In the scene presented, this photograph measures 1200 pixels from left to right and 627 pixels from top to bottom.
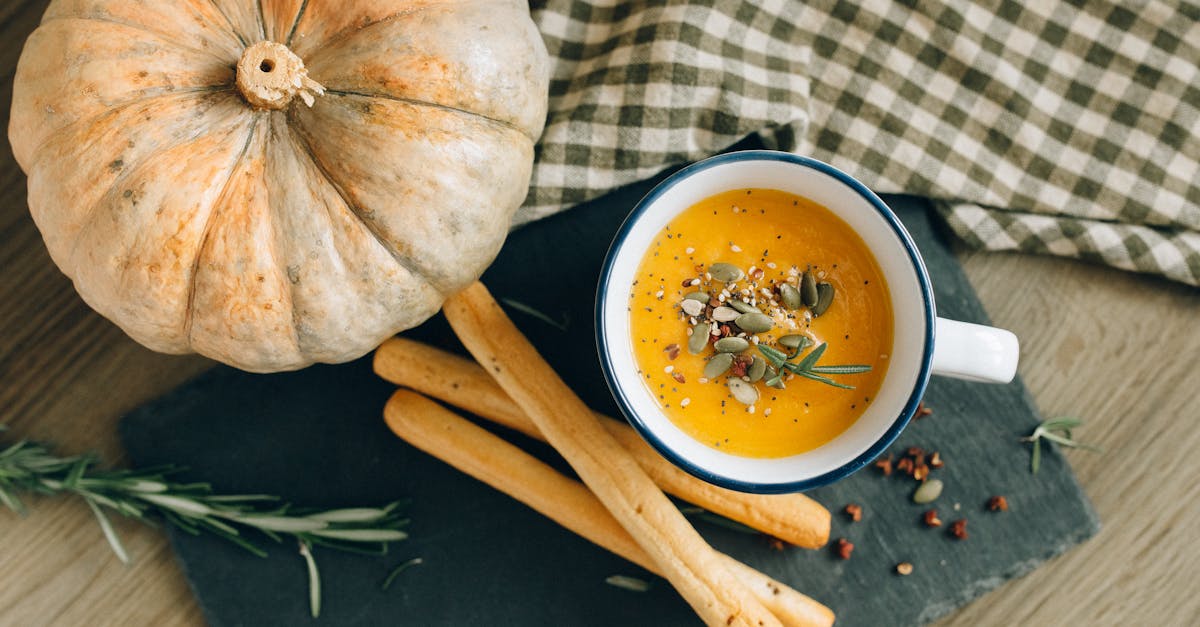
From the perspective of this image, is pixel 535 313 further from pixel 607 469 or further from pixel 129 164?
pixel 129 164

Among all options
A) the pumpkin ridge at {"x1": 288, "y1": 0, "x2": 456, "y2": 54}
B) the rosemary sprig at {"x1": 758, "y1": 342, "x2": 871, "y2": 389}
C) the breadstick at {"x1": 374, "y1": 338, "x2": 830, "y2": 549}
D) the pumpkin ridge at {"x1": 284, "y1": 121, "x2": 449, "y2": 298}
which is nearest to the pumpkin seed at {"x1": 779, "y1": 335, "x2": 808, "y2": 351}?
the rosemary sprig at {"x1": 758, "y1": 342, "x2": 871, "y2": 389}

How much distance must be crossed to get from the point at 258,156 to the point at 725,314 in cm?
58

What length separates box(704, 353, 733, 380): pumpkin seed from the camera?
1131 millimetres

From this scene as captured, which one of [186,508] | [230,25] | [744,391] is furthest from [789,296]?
[186,508]

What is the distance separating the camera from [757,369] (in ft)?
3.69

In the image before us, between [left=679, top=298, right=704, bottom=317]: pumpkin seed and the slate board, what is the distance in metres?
0.23

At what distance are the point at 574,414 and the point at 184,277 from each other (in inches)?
20.2

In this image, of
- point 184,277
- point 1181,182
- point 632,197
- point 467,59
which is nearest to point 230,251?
point 184,277

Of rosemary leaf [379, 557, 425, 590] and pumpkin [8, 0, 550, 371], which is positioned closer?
pumpkin [8, 0, 550, 371]

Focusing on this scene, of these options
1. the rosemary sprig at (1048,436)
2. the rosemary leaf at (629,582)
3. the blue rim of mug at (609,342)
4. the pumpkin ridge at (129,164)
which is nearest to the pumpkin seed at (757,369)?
the blue rim of mug at (609,342)

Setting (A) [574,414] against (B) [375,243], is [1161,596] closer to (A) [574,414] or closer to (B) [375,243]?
(A) [574,414]

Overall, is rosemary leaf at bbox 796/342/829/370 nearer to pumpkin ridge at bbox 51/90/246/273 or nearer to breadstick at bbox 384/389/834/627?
breadstick at bbox 384/389/834/627

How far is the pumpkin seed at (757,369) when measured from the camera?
3.69ft

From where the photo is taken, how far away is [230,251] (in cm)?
99
